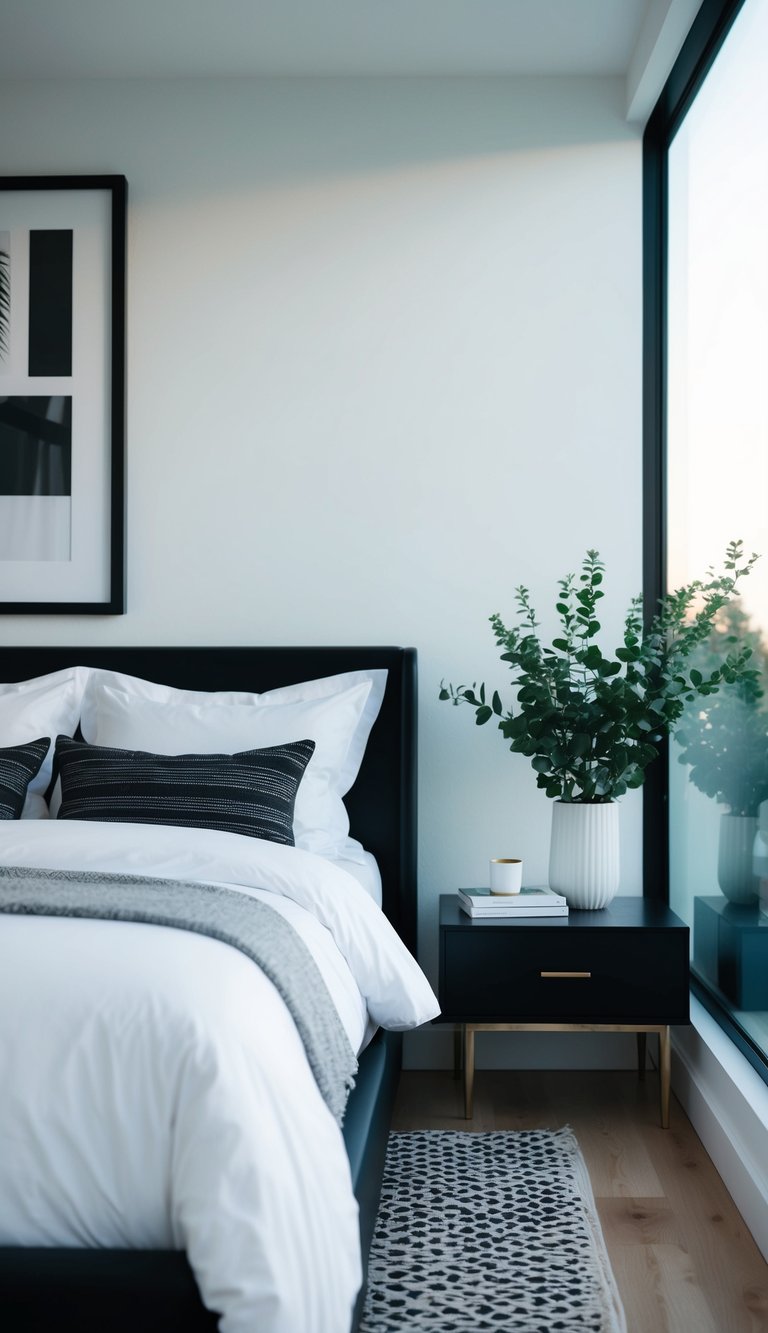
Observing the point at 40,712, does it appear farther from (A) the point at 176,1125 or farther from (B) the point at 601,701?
(A) the point at 176,1125

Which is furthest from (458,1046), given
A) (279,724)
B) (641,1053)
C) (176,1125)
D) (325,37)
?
(325,37)

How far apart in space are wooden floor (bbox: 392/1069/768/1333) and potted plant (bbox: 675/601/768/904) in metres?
0.63

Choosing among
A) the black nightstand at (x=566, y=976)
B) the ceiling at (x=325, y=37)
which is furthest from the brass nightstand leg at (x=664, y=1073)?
the ceiling at (x=325, y=37)

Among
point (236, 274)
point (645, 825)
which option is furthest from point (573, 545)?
point (236, 274)

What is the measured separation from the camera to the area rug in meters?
1.82

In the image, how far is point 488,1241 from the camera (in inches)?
81.4

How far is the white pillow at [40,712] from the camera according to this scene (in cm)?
282

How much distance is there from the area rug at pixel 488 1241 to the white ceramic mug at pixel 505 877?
589 millimetres

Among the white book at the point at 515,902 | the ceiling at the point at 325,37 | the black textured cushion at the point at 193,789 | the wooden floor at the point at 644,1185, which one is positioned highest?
the ceiling at the point at 325,37

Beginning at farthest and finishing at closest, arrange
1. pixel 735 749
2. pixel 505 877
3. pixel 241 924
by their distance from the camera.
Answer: pixel 505 877 → pixel 735 749 → pixel 241 924

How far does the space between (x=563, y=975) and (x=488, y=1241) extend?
71 cm

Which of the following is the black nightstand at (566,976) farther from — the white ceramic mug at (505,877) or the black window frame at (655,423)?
the black window frame at (655,423)

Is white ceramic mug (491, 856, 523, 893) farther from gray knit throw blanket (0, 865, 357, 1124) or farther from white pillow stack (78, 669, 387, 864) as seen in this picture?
gray knit throw blanket (0, 865, 357, 1124)

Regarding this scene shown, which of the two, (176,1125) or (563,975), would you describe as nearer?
(176,1125)
